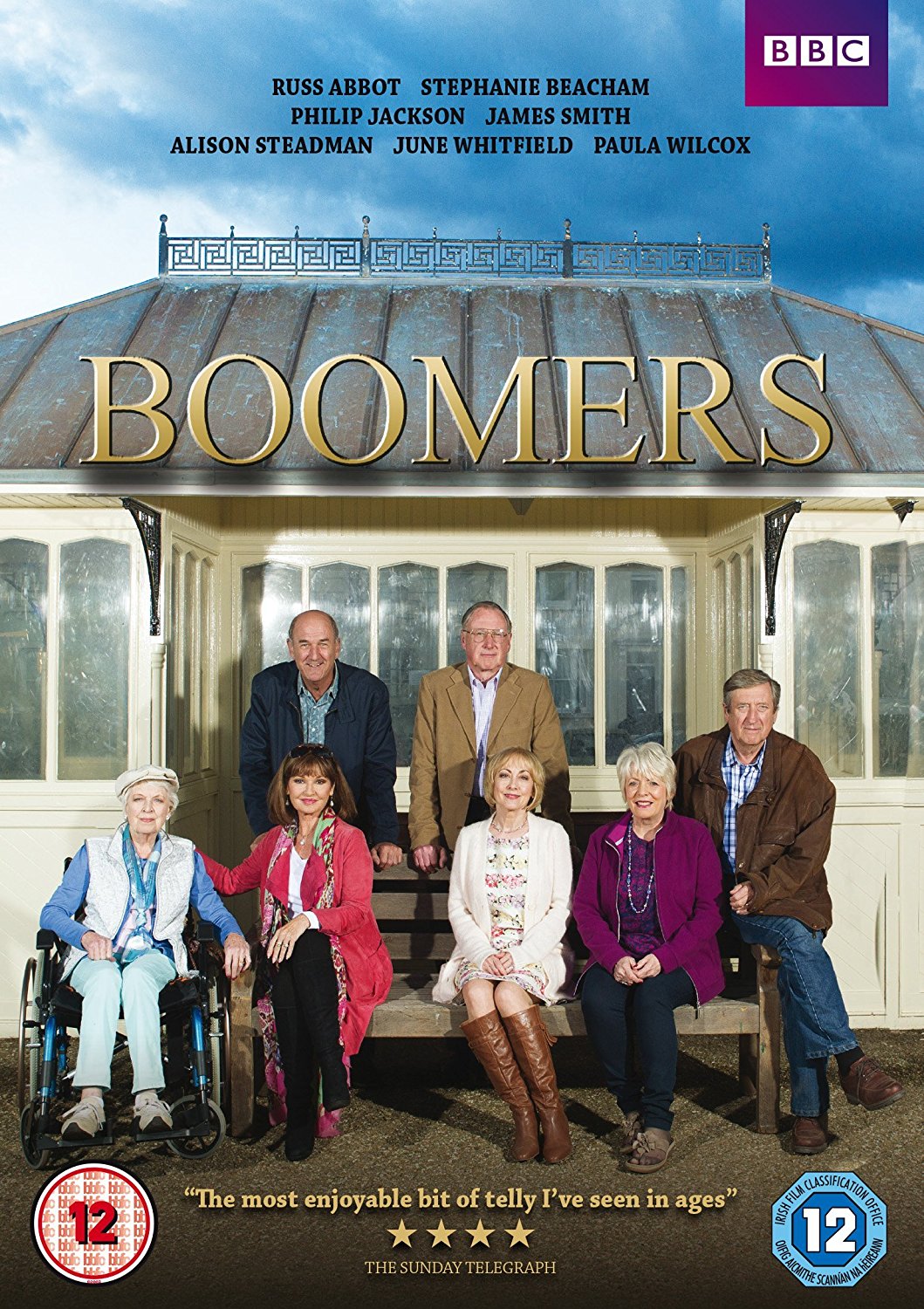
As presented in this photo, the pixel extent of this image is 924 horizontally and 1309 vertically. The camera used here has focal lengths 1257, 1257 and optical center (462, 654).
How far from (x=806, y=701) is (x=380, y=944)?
9.14 ft

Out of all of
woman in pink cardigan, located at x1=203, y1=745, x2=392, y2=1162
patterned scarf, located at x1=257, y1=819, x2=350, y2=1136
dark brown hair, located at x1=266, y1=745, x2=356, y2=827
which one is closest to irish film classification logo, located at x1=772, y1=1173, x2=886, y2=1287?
woman in pink cardigan, located at x1=203, y1=745, x2=392, y2=1162

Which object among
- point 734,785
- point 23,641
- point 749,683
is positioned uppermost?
point 23,641

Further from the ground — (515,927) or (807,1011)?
(515,927)

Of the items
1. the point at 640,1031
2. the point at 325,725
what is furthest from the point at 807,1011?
the point at 325,725

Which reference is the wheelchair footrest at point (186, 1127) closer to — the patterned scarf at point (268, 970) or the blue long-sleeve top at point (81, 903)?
the patterned scarf at point (268, 970)

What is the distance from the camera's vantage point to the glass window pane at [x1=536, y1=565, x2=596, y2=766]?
7.55 metres

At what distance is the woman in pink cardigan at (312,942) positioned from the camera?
14.1 ft

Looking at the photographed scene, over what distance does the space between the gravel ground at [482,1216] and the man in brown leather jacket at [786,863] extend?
10.1 inches

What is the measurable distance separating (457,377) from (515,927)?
3220 mm

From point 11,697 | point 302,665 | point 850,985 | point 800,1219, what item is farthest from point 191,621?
point 800,1219

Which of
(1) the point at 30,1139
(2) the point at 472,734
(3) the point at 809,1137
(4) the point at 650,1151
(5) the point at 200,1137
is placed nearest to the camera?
(1) the point at 30,1139

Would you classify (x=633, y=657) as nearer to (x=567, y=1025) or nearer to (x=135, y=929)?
(x=567, y=1025)

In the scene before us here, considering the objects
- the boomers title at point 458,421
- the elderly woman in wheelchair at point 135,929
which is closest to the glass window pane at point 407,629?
the boomers title at point 458,421

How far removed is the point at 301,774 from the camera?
451cm
